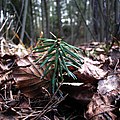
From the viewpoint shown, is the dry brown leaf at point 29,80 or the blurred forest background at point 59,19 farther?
the blurred forest background at point 59,19

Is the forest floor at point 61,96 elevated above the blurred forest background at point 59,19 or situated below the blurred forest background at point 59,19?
below

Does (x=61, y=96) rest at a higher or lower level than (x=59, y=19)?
lower

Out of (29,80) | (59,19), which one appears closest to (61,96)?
(29,80)

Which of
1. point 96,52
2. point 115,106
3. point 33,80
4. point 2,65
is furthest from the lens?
point 96,52

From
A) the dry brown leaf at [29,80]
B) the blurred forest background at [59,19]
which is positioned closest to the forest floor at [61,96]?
the dry brown leaf at [29,80]

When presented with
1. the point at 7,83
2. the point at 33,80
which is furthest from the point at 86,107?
the point at 7,83

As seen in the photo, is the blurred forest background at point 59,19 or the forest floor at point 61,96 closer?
the forest floor at point 61,96

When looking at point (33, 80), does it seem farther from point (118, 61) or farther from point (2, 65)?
point (118, 61)

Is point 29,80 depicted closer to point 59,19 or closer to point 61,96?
point 61,96

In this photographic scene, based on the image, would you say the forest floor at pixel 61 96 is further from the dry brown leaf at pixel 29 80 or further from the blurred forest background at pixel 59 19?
the blurred forest background at pixel 59 19
